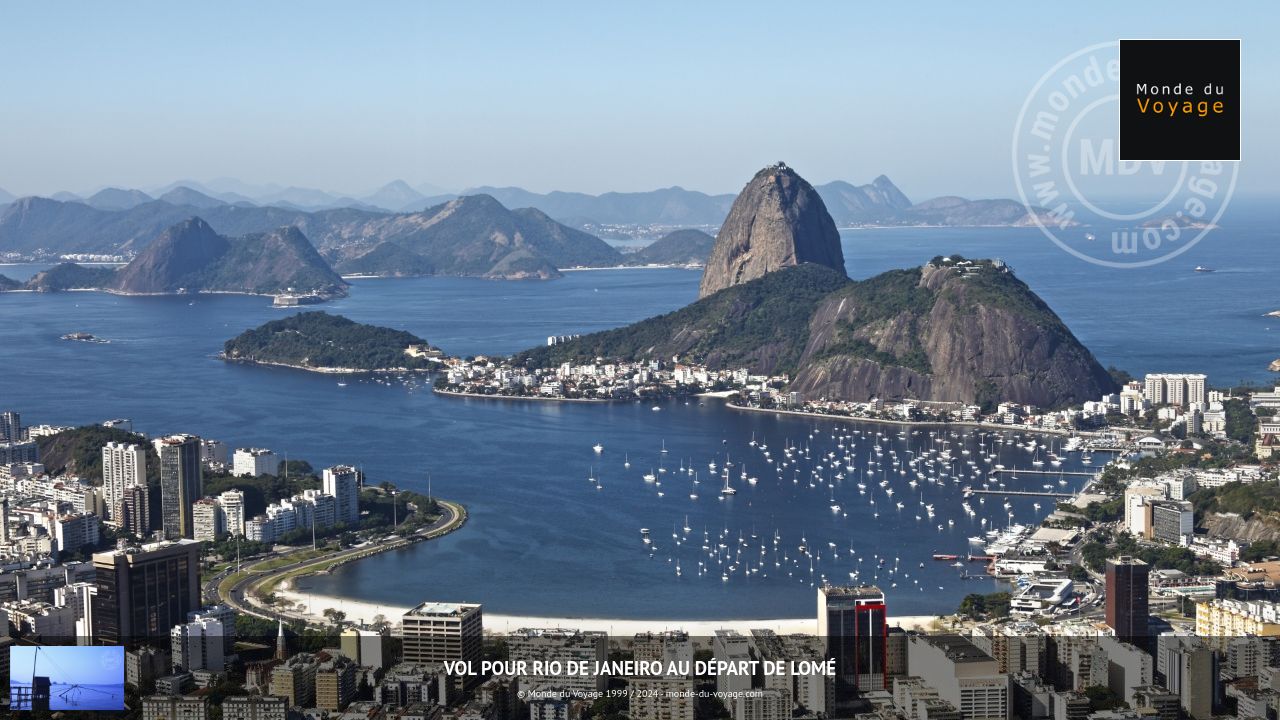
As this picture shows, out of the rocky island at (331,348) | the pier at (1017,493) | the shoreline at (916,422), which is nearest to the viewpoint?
the pier at (1017,493)

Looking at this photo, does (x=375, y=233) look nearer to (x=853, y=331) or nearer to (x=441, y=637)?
(x=853, y=331)

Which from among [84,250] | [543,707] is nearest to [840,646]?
[543,707]

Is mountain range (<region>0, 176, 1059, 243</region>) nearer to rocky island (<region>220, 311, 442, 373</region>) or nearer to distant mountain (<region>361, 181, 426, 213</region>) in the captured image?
distant mountain (<region>361, 181, 426, 213</region>)

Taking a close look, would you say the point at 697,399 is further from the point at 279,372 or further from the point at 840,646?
the point at 840,646

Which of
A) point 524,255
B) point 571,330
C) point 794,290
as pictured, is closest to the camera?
point 794,290

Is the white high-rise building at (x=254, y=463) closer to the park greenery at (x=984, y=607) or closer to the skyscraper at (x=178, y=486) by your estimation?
the skyscraper at (x=178, y=486)

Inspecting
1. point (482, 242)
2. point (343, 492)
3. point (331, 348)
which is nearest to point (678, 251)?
point (482, 242)

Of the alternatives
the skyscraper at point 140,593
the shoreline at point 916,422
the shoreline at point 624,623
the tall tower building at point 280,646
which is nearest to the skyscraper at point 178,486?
the shoreline at point 624,623
